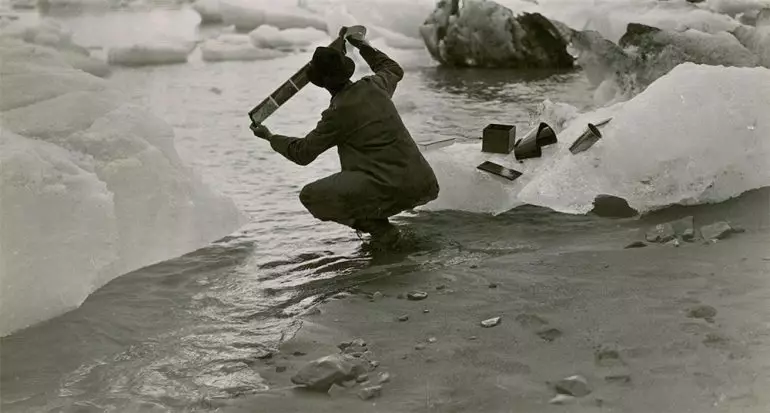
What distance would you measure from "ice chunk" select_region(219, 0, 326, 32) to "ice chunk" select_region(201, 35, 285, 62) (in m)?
2.93

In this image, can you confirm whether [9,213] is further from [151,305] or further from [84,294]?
[151,305]

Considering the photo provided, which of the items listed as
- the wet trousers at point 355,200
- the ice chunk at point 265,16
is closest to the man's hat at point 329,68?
the wet trousers at point 355,200

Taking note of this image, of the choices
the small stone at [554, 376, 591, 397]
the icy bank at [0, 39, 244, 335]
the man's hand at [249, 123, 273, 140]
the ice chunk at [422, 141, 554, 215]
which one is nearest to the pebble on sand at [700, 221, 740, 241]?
the ice chunk at [422, 141, 554, 215]

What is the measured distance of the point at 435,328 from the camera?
269 cm

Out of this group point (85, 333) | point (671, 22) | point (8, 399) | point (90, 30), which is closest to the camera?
point (8, 399)

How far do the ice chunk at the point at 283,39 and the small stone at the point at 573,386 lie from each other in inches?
462

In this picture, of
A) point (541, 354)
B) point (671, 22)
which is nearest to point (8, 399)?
point (541, 354)

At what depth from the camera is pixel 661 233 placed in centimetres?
342

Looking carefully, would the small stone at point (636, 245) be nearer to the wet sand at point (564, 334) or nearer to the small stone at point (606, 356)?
the wet sand at point (564, 334)

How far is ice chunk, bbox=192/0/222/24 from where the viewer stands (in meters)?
16.6

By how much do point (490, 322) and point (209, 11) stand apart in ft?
51.0

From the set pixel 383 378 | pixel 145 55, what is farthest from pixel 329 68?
pixel 145 55

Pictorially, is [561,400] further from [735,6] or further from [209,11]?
[209,11]

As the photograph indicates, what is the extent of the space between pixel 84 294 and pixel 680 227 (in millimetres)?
2714
